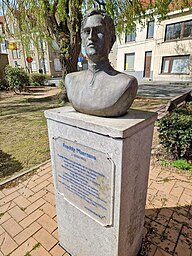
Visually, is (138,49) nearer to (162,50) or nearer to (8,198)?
(162,50)

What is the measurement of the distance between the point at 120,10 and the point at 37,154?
Result: 5279mm

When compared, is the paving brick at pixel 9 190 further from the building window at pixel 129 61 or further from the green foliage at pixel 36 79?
the building window at pixel 129 61

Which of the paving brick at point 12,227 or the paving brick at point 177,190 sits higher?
the paving brick at point 177,190

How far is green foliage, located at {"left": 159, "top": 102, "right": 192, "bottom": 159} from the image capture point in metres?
2.94

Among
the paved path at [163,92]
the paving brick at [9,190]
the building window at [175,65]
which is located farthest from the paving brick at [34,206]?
the building window at [175,65]

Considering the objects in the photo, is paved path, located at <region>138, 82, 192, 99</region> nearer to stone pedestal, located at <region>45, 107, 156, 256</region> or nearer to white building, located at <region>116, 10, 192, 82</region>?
white building, located at <region>116, 10, 192, 82</region>

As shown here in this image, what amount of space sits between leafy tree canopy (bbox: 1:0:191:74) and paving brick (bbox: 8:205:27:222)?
529cm

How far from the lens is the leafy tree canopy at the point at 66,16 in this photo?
5.39m

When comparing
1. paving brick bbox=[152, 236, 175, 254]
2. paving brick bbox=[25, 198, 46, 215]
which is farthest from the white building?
paving brick bbox=[152, 236, 175, 254]

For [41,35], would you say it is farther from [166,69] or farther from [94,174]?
[166,69]

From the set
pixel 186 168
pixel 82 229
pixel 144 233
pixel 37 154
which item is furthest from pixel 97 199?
pixel 37 154

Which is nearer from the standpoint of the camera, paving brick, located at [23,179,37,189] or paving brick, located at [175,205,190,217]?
paving brick, located at [175,205,190,217]

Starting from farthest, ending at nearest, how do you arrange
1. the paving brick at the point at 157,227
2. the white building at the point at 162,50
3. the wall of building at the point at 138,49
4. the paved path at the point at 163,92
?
the wall of building at the point at 138,49, the white building at the point at 162,50, the paved path at the point at 163,92, the paving brick at the point at 157,227

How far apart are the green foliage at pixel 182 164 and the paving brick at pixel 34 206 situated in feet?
7.32
